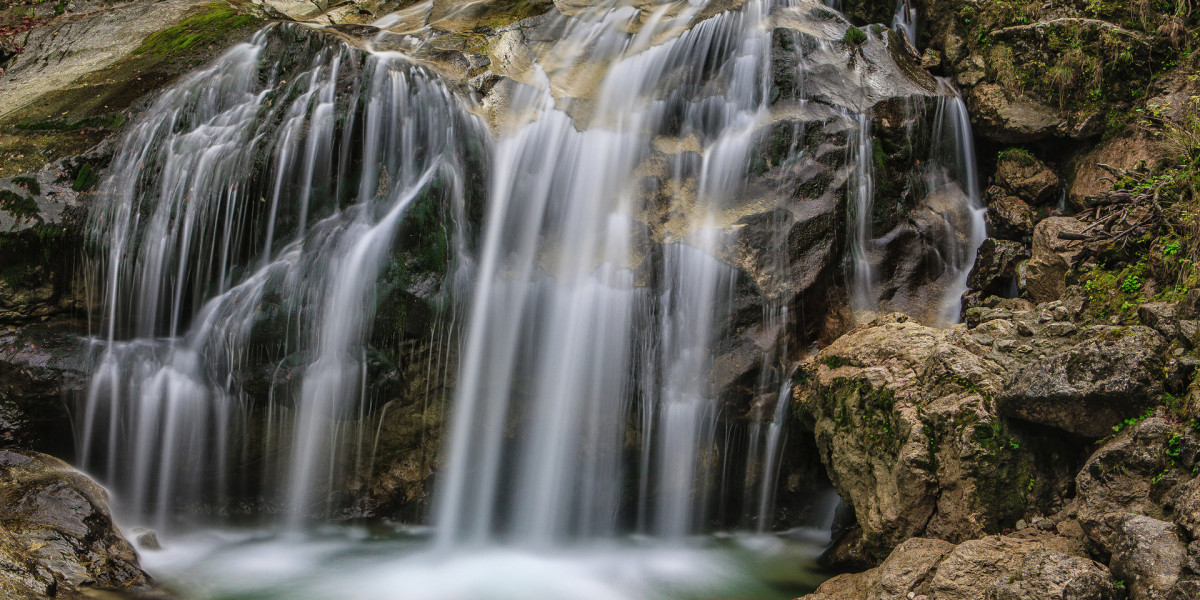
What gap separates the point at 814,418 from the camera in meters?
6.87

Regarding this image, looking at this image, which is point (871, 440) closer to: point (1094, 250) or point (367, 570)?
point (1094, 250)

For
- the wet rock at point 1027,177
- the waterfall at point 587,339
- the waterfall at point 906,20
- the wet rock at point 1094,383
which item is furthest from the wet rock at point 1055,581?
the waterfall at point 906,20

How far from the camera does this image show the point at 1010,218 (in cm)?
793


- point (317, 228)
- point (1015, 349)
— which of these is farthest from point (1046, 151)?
point (317, 228)

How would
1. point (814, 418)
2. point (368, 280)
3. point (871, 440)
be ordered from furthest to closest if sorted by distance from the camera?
point (368, 280) → point (814, 418) → point (871, 440)

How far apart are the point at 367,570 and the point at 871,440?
4.58 m

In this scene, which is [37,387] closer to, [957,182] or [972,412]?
[972,412]

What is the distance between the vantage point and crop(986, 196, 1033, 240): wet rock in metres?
7.82

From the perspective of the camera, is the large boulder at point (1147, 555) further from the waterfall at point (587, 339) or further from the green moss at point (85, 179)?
the green moss at point (85, 179)

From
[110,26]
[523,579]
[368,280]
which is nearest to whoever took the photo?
[523,579]

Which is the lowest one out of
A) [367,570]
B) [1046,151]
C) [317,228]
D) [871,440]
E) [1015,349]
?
[367,570]

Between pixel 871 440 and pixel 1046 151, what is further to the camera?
pixel 1046 151

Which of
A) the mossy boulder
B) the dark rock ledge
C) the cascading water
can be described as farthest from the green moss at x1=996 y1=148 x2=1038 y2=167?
the mossy boulder

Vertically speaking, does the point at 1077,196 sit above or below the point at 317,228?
above
